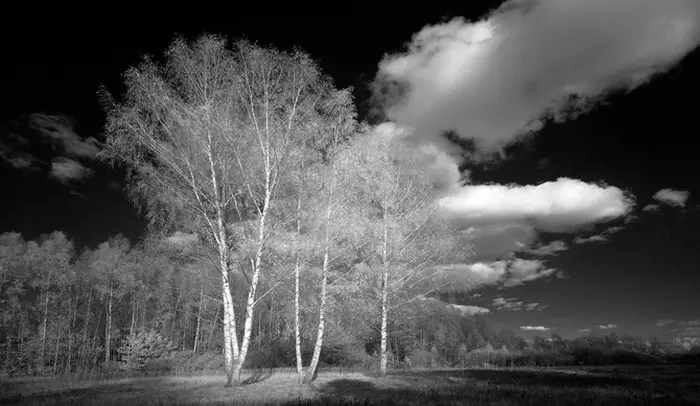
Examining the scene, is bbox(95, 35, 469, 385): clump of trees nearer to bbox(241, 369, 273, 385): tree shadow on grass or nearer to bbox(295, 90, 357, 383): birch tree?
bbox(295, 90, 357, 383): birch tree

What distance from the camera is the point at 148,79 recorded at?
13461mm

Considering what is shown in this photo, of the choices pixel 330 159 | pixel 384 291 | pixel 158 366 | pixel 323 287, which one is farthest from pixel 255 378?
pixel 158 366

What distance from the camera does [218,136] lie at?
14062 millimetres

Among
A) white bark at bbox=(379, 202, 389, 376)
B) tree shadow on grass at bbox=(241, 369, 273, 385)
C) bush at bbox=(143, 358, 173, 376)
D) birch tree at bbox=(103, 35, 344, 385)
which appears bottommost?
bush at bbox=(143, 358, 173, 376)

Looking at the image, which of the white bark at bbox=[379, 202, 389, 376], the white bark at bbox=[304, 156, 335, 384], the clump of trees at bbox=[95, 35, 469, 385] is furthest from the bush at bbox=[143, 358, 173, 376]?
the white bark at bbox=[379, 202, 389, 376]

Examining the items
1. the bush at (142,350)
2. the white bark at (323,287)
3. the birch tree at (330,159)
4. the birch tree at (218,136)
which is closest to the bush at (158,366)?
the bush at (142,350)

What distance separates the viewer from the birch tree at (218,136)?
43.2 ft

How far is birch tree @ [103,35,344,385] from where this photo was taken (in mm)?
13164

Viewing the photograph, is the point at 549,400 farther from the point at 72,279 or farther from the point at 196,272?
the point at 72,279

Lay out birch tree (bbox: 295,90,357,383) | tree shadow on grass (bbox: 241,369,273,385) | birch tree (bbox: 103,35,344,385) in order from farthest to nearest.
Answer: birch tree (bbox: 295,90,357,383), tree shadow on grass (bbox: 241,369,273,385), birch tree (bbox: 103,35,344,385)

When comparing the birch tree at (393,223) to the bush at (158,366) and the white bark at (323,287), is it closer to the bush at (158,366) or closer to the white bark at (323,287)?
the white bark at (323,287)

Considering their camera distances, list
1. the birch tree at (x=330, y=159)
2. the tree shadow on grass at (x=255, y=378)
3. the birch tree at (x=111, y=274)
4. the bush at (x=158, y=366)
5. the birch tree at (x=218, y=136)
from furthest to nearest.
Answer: the birch tree at (x=111, y=274), the bush at (x=158, y=366), the birch tree at (x=330, y=159), the tree shadow on grass at (x=255, y=378), the birch tree at (x=218, y=136)

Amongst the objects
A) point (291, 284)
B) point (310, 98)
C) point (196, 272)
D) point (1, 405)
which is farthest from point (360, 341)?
point (1, 405)

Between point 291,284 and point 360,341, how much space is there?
44.0 feet
